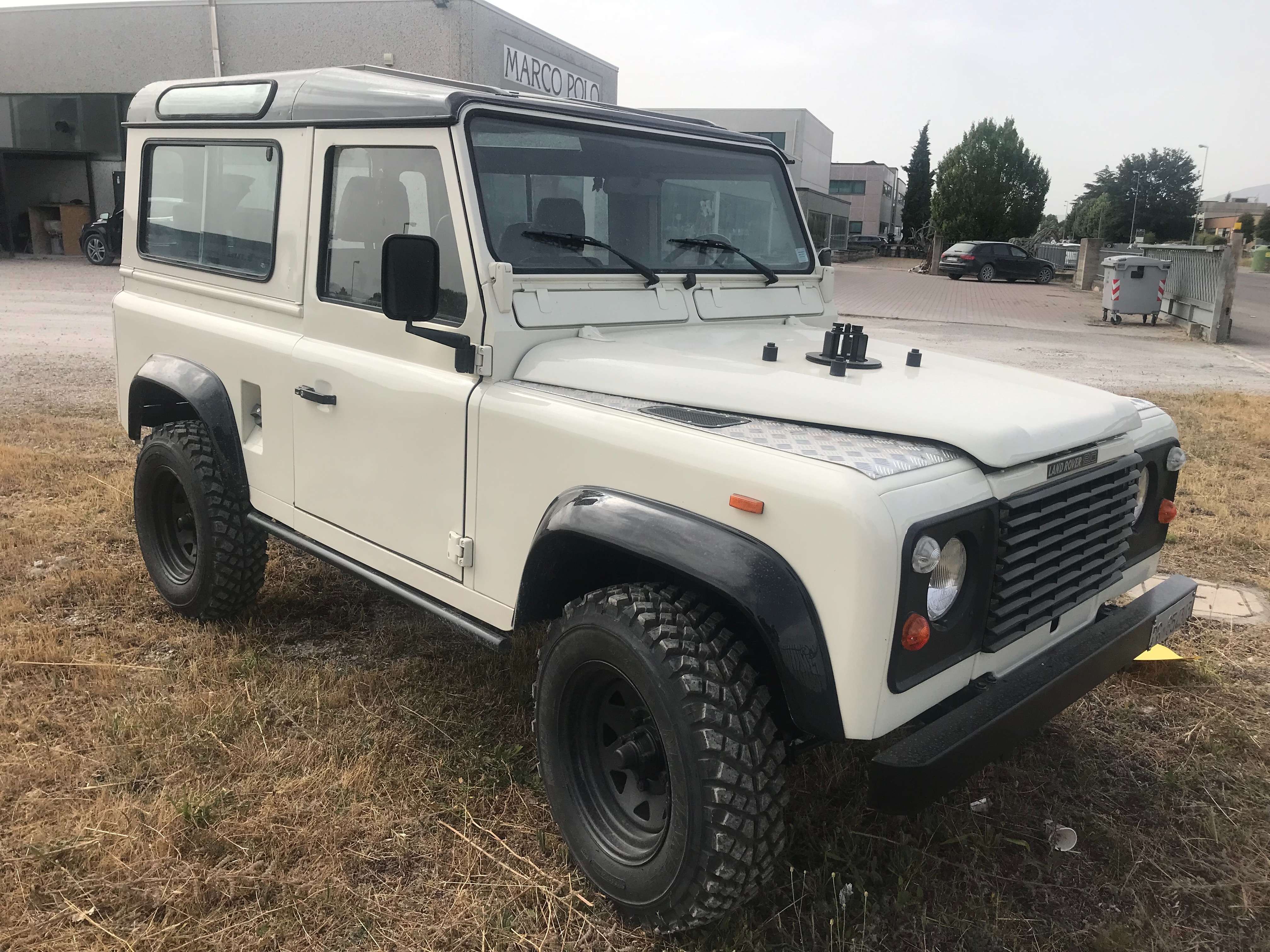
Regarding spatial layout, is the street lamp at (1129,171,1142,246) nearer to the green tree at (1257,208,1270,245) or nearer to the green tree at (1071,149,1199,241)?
the green tree at (1071,149,1199,241)

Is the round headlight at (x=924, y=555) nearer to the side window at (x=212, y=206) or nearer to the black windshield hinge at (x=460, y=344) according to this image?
the black windshield hinge at (x=460, y=344)

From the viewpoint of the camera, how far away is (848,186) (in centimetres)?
7481

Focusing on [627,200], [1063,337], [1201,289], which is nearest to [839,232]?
[1201,289]

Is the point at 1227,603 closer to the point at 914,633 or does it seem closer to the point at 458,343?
the point at 914,633

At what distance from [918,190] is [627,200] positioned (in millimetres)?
73113

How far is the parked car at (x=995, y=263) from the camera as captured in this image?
3125 centimetres

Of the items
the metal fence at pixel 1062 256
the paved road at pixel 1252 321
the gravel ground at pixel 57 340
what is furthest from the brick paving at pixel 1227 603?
the metal fence at pixel 1062 256

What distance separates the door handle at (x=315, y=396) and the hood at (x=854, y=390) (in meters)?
0.81

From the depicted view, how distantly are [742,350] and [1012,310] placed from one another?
19.7 metres

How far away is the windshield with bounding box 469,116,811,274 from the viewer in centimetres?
292

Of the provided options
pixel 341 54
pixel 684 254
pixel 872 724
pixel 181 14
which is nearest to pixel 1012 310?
pixel 341 54

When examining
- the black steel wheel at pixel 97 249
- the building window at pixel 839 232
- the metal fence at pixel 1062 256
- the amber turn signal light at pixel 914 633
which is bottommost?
the amber turn signal light at pixel 914 633

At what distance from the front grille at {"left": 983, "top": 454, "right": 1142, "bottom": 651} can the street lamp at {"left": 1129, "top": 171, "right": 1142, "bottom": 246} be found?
59.5m

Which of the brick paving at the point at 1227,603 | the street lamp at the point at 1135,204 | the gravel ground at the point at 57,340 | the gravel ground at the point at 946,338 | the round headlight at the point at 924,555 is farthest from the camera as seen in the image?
the street lamp at the point at 1135,204
